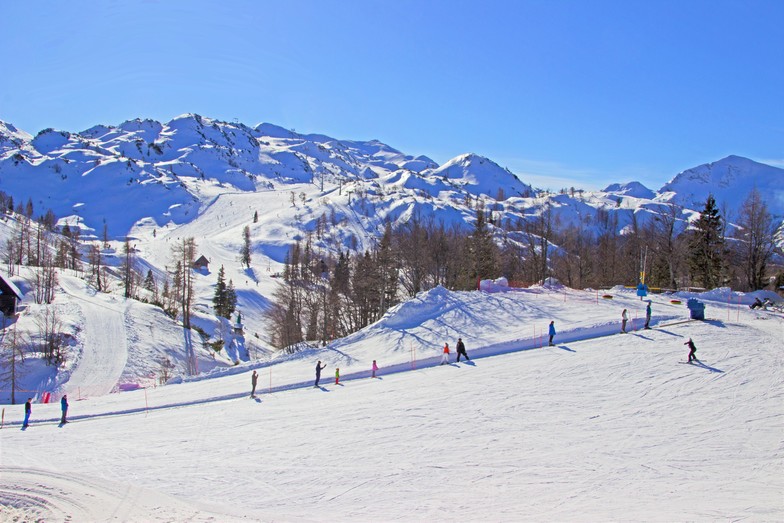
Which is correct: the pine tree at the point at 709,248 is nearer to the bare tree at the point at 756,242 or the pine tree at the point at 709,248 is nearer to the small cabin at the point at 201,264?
the bare tree at the point at 756,242

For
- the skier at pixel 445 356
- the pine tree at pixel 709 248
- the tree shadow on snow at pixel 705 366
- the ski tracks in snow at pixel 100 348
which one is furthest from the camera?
the pine tree at pixel 709 248

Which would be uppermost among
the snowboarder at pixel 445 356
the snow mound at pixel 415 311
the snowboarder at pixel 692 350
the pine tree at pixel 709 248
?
the pine tree at pixel 709 248

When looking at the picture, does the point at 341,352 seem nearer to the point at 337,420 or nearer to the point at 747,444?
the point at 337,420

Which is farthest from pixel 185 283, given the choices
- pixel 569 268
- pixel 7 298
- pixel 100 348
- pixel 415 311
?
pixel 569 268

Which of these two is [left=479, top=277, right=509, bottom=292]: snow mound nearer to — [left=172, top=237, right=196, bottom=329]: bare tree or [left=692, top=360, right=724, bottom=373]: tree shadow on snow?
[left=692, top=360, right=724, bottom=373]: tree shadow on snow

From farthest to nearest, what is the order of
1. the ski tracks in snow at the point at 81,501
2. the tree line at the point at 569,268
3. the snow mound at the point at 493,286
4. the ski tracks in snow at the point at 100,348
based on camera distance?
1. the tree line at the point at 569,268
2. the snow mound at the point at 493,286
3. the ski tracks in snow at the point at 100,348
4. the ski tracks in snow at the point at 81,501

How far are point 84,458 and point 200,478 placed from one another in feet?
15.4

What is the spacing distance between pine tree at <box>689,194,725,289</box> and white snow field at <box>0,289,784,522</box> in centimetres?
1708

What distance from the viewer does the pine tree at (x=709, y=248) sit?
4200 cm

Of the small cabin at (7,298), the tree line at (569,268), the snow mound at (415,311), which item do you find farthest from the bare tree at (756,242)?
the small cabin at (7,298)

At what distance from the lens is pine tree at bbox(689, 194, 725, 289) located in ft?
138

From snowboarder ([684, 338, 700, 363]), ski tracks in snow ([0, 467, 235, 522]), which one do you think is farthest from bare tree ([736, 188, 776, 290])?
ski tracks in snow ([0, 467, 235, 522])

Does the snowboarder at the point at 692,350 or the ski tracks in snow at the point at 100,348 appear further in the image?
the ski tracks in snow at the point at 100,348

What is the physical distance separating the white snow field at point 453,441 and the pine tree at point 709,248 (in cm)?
1708
